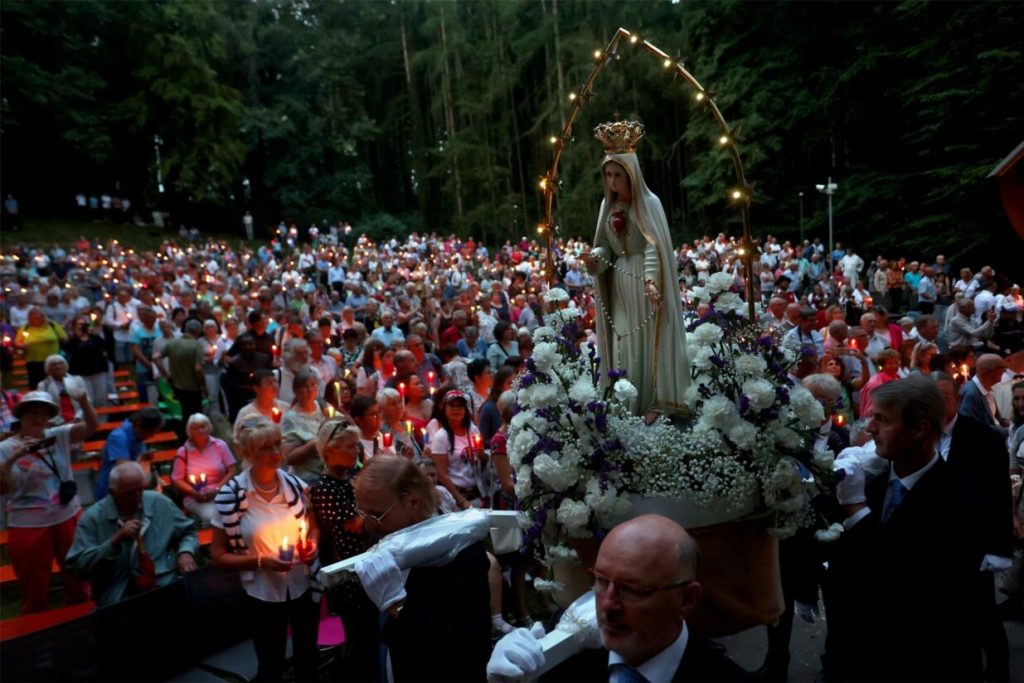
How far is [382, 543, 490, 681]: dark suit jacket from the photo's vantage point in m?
2.81

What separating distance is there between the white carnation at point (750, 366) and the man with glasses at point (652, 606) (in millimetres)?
1730

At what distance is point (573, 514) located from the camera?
3.50 m

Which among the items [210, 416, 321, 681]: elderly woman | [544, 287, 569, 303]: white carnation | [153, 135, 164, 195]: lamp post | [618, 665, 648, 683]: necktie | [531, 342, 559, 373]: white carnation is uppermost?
[153, 135, 164, 195]: lamp post

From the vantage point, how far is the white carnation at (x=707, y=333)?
3795 millimetres

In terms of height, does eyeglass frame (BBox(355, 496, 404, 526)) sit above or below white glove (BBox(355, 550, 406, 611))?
above

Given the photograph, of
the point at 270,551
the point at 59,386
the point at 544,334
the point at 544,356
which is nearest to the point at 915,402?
the point at 544,356

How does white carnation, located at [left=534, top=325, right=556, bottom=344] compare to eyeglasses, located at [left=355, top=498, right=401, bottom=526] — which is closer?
eyeglasses, located at [left=355, top=498, right=401, bottom=526]

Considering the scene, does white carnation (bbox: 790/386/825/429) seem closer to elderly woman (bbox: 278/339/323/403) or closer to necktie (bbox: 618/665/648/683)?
necktie (bbox: 618/665/648/683)

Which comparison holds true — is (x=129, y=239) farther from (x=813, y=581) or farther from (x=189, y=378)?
(x=813, y=581)

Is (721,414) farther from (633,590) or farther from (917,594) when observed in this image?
(633,590)

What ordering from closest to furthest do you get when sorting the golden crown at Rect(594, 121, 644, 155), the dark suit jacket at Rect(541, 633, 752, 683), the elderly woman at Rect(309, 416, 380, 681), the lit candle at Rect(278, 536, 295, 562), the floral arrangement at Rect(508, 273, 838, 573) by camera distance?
the dark suit jacket at Rect(541, 633, 752, 683)
the floral arrangement at Rect(508, 273, 838, 573)
the golden crown at Rect(594, 121, 644, 155)
the lit candle at Rect(278, 536, 295, 562)
the elderly woman at Rect(309, 416, 380, 681)

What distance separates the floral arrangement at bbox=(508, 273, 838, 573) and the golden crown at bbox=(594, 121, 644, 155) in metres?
0.91

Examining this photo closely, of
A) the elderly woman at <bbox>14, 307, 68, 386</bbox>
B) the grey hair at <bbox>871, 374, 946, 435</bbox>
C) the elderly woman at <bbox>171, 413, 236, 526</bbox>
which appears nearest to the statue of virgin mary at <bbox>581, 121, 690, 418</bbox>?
the grey hair at <bbox>871, 374, 946, 435</bbox>

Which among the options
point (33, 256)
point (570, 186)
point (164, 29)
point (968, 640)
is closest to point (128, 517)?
point (968, 640)
